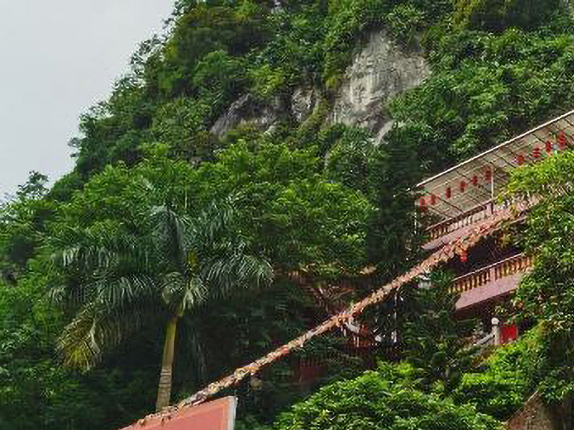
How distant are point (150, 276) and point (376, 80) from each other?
1941 centimetres

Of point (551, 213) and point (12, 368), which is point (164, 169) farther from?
point (551, 213)

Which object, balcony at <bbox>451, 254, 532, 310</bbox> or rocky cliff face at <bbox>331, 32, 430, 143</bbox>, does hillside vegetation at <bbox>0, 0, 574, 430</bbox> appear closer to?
balcony at <bbox>451, 254, 532, 310</bbox>

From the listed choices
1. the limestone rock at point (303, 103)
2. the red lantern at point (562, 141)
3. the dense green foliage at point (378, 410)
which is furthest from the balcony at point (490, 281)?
the limestone rock at point (303, 103)

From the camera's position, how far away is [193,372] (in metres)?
18.8

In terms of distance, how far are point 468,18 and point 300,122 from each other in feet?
23.9

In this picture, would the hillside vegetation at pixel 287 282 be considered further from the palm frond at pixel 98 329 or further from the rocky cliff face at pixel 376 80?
the rocky cliff face at pixel 376 80

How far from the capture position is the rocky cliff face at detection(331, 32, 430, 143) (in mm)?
35281

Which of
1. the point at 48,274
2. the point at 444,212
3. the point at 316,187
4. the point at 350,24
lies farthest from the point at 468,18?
the point at 48,274

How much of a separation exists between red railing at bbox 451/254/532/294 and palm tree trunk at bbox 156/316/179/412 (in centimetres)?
533

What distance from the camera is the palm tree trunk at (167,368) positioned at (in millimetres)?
17531

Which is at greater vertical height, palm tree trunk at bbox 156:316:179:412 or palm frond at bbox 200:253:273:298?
palm frond at bbox 200:253:273:298

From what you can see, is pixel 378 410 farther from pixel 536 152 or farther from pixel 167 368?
pixel 536 152

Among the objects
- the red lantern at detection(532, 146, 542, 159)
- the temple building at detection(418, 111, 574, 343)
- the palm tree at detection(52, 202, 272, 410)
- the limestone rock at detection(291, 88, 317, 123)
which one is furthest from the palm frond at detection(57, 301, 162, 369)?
the limestone rock at detection(291, 88, 317, 123)

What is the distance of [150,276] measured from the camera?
18578mm
